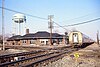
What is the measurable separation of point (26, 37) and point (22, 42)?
3.24 meters

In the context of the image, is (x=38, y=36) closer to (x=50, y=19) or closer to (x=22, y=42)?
(x=22, y=42)

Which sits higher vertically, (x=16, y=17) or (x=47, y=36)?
(x=16, y=17)

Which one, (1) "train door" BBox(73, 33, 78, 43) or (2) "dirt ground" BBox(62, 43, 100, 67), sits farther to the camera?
(1) "train door" BBox(73, 33, 78, 43)

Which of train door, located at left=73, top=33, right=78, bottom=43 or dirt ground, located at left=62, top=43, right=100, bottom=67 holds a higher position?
train door, located at left=73, top=33, right=78, bottom=43

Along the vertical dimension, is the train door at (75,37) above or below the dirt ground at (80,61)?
above

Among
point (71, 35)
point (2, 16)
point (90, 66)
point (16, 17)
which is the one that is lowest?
point (90, 66)

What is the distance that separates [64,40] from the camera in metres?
65.9

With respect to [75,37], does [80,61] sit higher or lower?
lower

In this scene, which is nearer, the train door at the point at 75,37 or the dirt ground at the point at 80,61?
the dirt ground at the point at 80,61

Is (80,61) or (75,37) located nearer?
(80,61)

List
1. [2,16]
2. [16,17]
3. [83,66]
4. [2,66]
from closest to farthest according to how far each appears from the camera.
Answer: [2,66] < [83,66] < [2,16] < [16,17]

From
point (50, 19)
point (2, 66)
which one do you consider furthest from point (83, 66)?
point (50, 19)

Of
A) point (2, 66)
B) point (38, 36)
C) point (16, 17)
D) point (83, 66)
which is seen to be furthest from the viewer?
point (16, 17)

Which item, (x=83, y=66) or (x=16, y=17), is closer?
(x=83, y=66)
